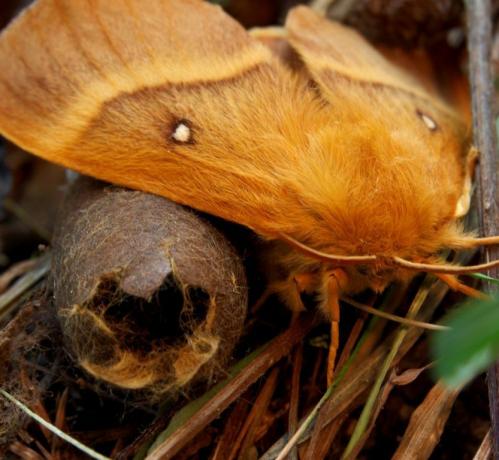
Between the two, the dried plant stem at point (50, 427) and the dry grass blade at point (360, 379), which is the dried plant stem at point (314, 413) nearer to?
the dry grass blade at point (360, 379)

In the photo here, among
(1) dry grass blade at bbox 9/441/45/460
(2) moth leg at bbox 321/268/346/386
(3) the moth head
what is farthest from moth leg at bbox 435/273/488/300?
(1) dry grass blade at bbox 9/441/45/460

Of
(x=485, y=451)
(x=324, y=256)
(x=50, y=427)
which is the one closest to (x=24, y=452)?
(x=50, y=427)

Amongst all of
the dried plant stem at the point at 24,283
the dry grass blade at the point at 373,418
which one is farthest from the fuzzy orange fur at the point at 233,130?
the dried plant stem at the point at 24,283

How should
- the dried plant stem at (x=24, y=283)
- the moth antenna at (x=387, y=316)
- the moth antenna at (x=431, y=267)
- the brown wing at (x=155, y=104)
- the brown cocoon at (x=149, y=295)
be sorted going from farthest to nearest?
the dried plant stem at (x=24, y=283)
the moth antenna at (x=387, y=316)
the brown wing at (x=155, y=104)
the moth antenna at (x=431, y=267)
the brown cocoon at (x=149, y=295)

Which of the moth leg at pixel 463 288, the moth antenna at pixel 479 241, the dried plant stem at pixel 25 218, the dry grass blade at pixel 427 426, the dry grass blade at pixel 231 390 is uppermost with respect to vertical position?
the dried plant stem at pixel 25 218

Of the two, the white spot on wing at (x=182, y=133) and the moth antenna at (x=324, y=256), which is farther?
the white spot on wing at (x=182, y=133)

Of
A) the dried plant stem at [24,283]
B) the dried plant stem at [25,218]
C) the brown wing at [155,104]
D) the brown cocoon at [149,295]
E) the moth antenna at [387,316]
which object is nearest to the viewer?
the brown cocoon at [149,295]

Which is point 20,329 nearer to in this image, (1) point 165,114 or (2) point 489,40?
(1) point 165,114
